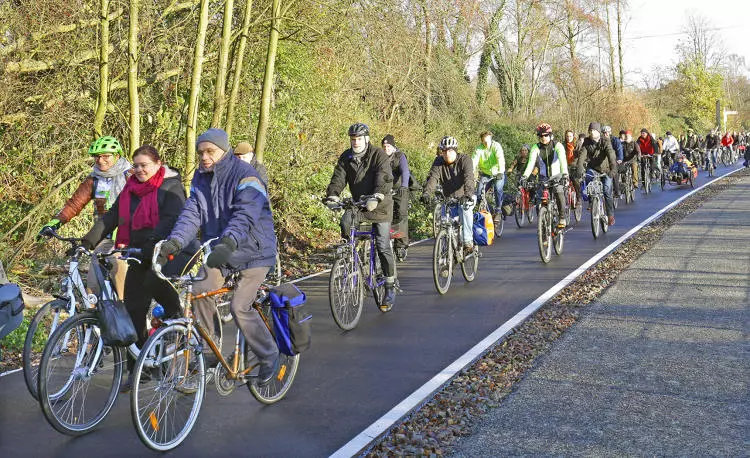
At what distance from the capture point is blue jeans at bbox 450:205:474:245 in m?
10.9

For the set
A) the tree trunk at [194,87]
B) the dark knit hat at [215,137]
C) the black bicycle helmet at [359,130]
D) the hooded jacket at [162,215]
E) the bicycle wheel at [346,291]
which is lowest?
the bicycle wheel at [346,291]

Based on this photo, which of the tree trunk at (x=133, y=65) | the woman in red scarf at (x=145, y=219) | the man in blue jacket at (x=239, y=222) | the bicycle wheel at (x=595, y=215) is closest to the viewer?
the man in blue jacket at (x=239, y=222)

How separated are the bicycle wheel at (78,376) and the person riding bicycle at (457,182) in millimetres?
5654

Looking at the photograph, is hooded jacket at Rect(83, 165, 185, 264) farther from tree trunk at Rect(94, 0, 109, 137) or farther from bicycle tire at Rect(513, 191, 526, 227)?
bicycle tire at Rect(513, 191, 526, 227)

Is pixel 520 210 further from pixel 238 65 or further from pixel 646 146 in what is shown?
pixel 646 146

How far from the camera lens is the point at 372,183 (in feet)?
29.6

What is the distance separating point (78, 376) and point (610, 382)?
3611 millimetres

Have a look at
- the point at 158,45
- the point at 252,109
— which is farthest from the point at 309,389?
the point at 252,109

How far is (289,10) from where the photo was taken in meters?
14.8

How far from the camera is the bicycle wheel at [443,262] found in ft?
33.2

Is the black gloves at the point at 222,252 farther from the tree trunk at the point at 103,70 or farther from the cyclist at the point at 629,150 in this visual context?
the cyclist at the point at 629,150

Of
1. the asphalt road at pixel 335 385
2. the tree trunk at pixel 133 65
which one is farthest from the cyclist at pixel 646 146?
the tree trunk at pixel 133 65

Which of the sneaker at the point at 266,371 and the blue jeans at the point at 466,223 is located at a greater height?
the blue jeans at the point at 466,223

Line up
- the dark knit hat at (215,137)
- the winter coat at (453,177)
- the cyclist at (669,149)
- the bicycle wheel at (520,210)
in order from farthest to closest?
the cyclist at (669,149), the bicycle wheel at (520,210), the winter coat at (453,177), the dark knit hat at (215,137)
